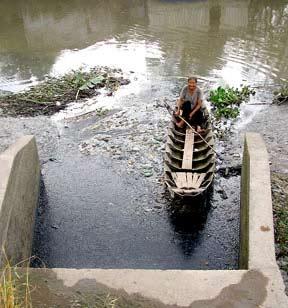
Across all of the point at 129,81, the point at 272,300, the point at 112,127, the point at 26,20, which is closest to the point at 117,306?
the point at 272,300

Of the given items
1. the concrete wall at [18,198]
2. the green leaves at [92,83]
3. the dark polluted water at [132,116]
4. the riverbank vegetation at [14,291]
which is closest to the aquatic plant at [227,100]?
the dark polluted water at [132,116]

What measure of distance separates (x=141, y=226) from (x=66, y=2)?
1807cm

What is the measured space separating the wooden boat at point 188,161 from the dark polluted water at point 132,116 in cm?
74

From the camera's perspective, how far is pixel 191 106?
31.1 feet

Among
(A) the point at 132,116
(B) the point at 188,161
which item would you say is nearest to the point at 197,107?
(B) the point at 188,161

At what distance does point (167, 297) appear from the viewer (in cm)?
454

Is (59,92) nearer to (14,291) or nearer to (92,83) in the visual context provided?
(92,83)

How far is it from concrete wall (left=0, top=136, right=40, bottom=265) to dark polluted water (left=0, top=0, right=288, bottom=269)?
0.52 m

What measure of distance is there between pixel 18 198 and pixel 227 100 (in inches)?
294

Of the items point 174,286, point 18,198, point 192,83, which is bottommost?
point 18,198

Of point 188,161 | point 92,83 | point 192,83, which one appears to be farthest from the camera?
point 92,83

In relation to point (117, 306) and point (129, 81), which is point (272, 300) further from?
point (129, 81)

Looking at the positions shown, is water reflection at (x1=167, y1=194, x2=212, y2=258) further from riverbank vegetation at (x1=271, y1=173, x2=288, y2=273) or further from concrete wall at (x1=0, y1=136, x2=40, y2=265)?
concrete wall at (x1=0, y1=136, x2=40, y2=265)

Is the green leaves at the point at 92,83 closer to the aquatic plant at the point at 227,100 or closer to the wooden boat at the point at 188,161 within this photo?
the aquatic plant at the point at 227,100
